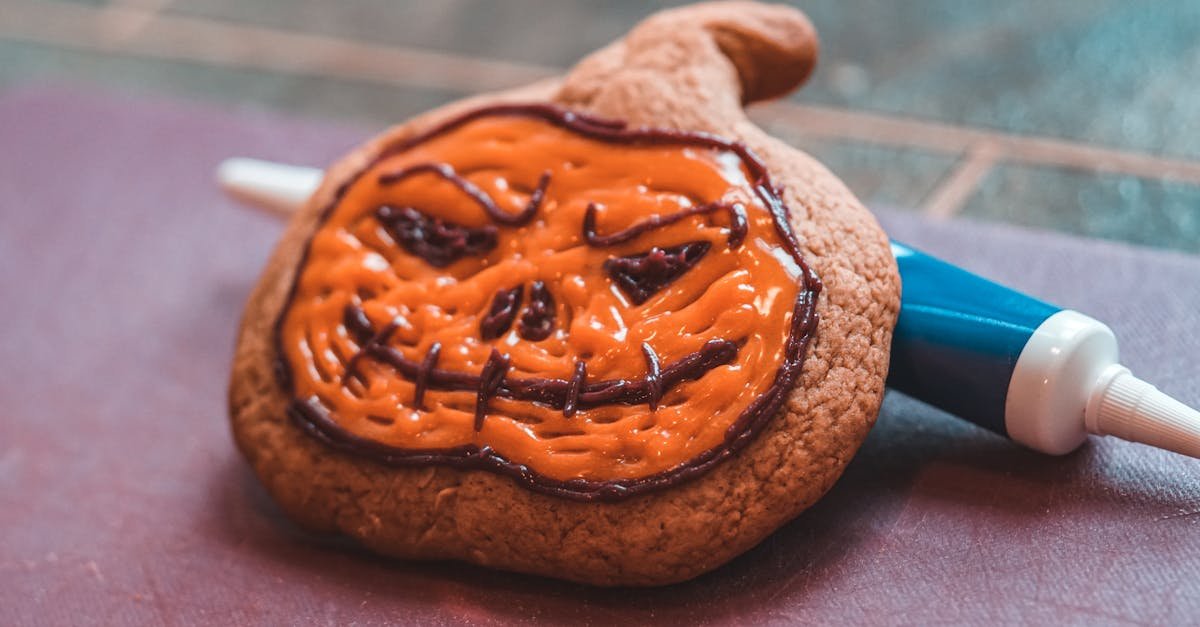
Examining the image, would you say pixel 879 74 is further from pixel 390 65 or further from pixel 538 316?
pixel 538 316

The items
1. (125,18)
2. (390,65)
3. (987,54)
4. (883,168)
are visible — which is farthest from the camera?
(125,18)

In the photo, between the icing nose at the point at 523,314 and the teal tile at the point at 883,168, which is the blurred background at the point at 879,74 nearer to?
the teal tile at the point at 883,168

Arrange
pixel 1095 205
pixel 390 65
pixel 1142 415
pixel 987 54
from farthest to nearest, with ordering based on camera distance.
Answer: pixel 390 65, pixel 987 54, pixel 1095 205, pixel 1142 415

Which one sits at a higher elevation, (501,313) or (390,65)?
(501,313)

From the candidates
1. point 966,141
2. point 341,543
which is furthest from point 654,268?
point 966,141

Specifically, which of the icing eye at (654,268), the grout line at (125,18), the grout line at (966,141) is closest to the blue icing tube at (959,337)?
the icing eye at (654,268)

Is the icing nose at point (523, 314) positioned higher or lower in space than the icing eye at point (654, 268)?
lower

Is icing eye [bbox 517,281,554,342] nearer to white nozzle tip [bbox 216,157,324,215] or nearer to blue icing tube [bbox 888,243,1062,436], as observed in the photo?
blue icing tube [bbox 888,243,1062,436]
